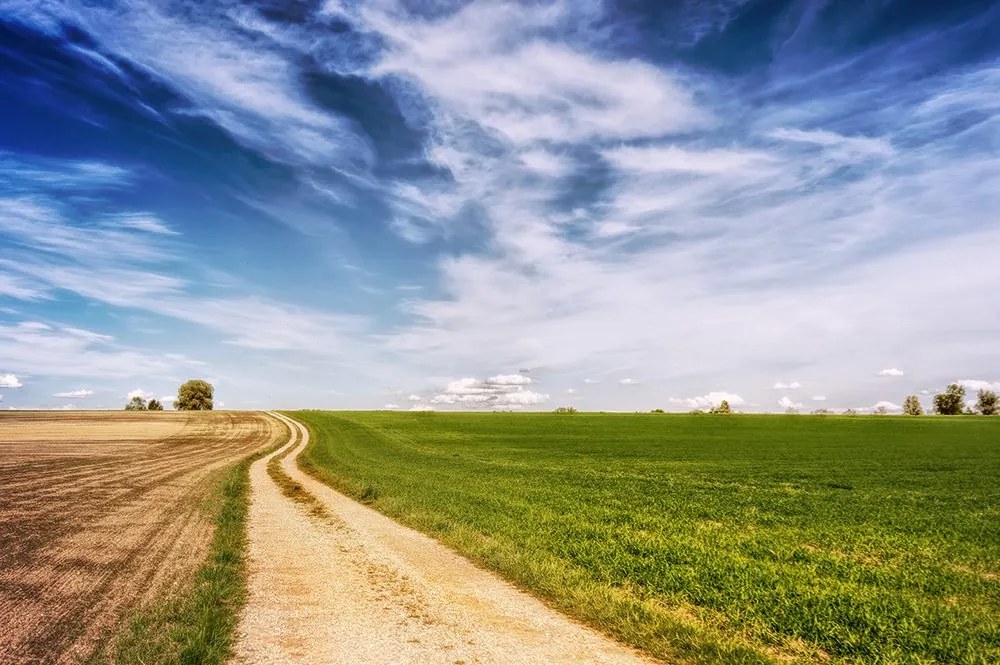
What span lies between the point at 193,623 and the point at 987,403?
228 meters

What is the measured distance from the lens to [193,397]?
14525 centimetres

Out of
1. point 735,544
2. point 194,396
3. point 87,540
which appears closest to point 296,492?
point 87,540

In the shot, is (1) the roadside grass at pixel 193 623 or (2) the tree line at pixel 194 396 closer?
(1) the roadside grass at pixel 193 623

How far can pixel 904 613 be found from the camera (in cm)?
923

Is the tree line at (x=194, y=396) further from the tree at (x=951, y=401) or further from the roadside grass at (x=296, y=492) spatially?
the tree at (x=951, y=401)

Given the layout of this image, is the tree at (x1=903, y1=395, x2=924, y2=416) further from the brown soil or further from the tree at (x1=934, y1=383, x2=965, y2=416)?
the brown soil

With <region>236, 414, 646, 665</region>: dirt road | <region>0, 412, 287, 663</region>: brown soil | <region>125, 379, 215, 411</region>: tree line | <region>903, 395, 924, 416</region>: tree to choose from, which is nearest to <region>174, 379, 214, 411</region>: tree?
<region>125, 379, 215, 411</region>: tree line

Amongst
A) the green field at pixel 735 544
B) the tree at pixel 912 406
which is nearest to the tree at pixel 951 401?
the tree at pixel 912 406

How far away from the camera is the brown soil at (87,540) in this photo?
26.7ft

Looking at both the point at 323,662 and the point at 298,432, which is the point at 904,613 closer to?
the point at 323,662

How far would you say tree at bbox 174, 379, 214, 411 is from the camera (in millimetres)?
145000

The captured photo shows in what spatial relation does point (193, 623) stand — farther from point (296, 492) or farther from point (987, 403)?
point (987, 403)

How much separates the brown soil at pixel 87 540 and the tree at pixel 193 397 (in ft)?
393

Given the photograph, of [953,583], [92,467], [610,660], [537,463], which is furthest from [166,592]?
[537,463]
